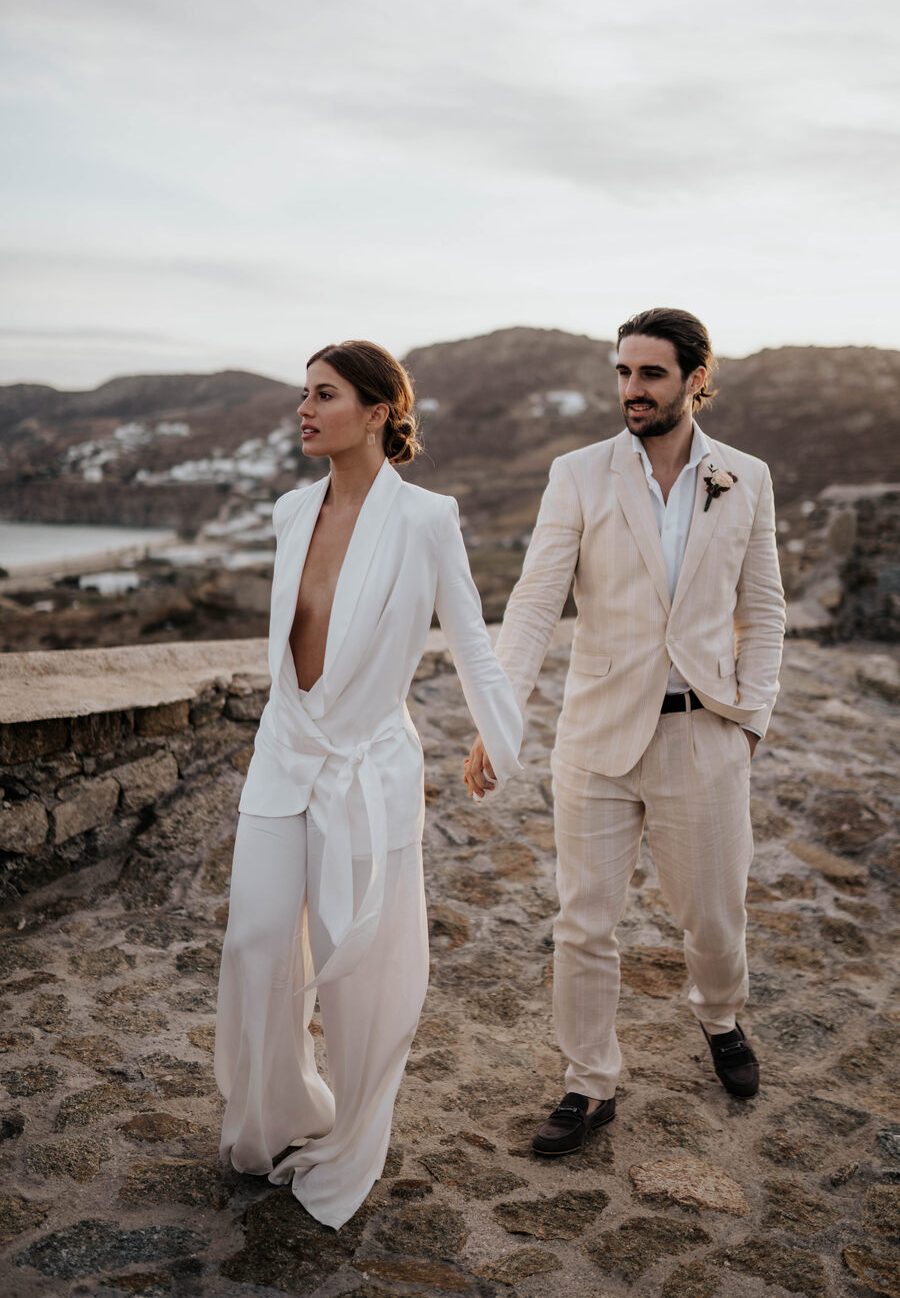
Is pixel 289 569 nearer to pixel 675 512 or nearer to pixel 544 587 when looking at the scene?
pixel 544 587

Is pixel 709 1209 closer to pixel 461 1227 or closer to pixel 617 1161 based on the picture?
pixel 617 1161

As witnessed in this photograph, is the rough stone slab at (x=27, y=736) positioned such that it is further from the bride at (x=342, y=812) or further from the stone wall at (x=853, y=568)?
the stone wall at (x=853, y=568)

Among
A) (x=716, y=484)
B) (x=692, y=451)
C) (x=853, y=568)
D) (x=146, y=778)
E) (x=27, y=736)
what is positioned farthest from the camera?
(x=853, y=568)

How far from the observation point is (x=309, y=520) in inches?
107

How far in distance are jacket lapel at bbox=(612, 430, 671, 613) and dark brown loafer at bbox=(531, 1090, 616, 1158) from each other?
1.44 metres

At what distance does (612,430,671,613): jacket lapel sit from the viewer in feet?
10.0

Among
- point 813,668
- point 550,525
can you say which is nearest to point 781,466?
point 813,668

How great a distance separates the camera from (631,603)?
308 centimetres

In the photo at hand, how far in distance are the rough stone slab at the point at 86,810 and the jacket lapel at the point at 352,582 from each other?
214cm

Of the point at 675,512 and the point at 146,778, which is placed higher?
the point at 675,512

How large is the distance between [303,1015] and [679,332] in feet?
6.83

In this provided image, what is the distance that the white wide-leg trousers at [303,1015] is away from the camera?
2.50 metres

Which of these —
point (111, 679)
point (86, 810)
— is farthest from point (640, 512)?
point (111, 679)

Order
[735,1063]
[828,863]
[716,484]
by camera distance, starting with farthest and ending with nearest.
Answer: [828,863]
[735,1063]
[716,484]
